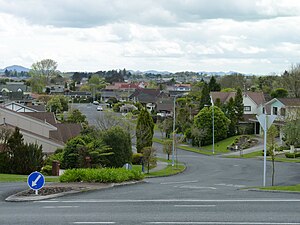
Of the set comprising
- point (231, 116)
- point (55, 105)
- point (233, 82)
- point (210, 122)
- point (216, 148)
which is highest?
point (233, 82)

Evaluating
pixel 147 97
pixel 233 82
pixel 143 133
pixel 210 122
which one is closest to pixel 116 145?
pixel 143 133

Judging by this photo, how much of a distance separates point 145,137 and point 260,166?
13.6 m

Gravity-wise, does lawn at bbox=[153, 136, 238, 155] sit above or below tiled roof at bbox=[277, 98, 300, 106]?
below

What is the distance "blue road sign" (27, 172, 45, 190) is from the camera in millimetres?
17969

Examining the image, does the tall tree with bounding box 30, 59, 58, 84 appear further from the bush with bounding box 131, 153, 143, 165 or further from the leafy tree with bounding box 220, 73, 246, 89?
the bush with bounding box 131, 153, 143, 165

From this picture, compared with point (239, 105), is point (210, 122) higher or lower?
lower

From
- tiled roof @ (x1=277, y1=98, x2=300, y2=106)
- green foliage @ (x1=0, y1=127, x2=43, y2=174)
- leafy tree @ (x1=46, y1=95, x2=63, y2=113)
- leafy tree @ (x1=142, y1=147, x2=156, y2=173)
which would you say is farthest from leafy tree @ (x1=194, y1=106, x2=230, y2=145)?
leafy tree @ (x1=46, y1=95, x2=63, y2=113)

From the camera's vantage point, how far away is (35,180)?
18.1 metres

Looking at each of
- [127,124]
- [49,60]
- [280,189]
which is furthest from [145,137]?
[49,60]

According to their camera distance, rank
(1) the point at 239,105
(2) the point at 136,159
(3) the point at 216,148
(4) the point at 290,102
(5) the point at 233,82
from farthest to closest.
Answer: (5) the point at 233,82
(1) the point at 239,105
(4) the point at 290,102
(3) the point at 216,148
(2) the point at 136,159

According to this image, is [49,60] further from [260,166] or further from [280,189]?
[280,189]

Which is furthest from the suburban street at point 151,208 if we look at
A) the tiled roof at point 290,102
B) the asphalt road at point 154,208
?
the tiled roof at point 290,102

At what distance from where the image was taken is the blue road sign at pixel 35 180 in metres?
18.0

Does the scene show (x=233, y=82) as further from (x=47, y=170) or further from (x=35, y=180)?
(x=35, y=180)
